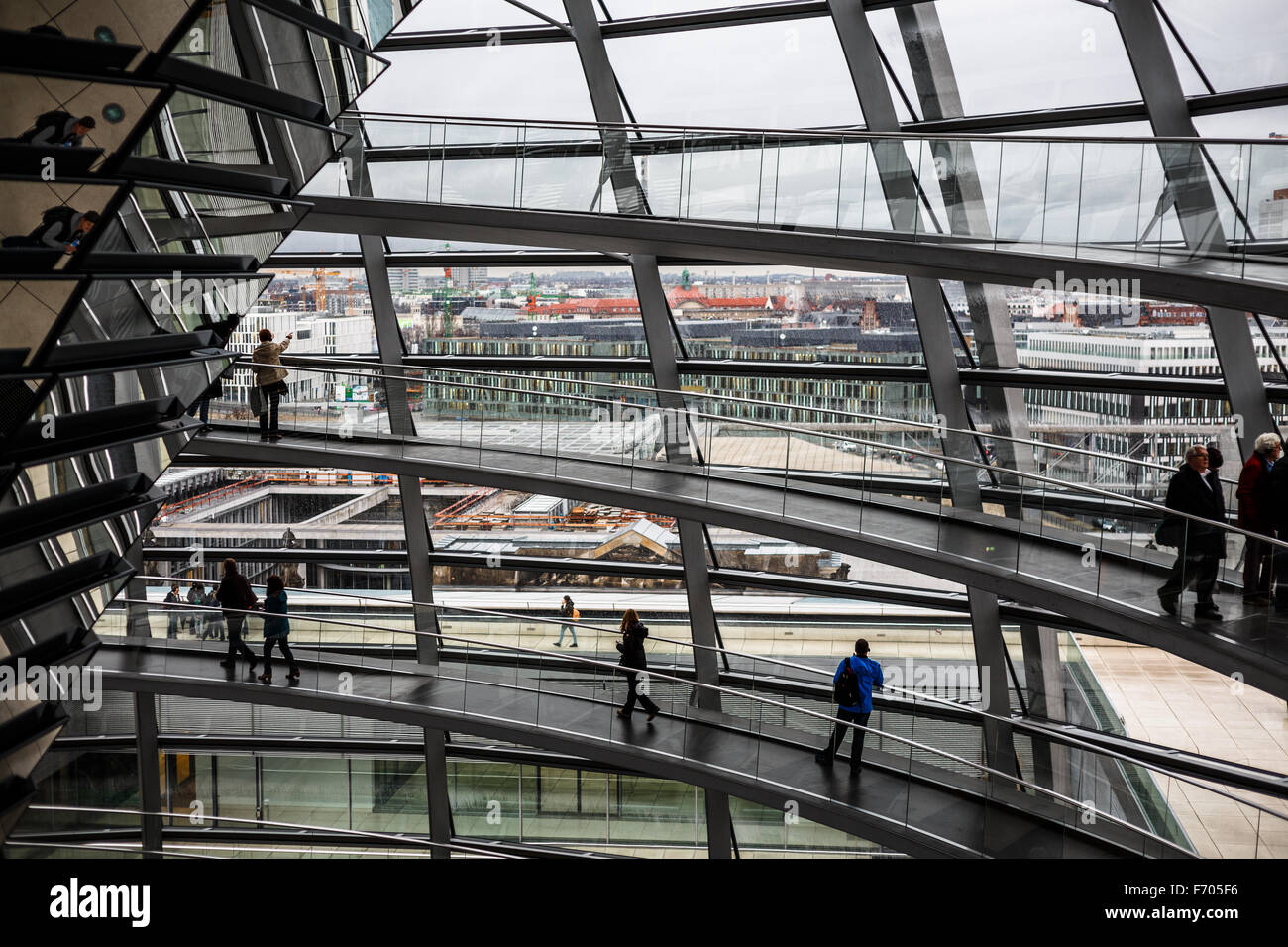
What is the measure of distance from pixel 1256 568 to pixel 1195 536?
545 mm

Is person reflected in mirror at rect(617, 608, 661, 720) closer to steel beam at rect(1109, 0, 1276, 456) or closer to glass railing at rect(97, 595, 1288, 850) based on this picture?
glass railing at rect(97, 595, 1288, 850)

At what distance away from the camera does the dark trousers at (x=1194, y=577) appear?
9477mm

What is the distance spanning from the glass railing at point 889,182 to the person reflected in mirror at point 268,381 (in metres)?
2.64

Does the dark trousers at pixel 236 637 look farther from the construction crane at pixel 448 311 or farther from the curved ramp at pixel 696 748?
the construction crane at pixel 448 311

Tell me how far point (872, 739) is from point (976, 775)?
1311 mm

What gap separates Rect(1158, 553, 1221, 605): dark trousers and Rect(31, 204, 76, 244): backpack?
9131 millimetres

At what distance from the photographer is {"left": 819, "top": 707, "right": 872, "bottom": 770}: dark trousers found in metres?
12.7

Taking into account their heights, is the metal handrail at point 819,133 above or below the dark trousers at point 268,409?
above

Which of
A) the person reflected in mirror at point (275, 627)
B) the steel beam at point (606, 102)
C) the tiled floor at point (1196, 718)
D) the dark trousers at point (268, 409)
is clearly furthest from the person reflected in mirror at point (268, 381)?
the tiled floor at point (1196, 718)

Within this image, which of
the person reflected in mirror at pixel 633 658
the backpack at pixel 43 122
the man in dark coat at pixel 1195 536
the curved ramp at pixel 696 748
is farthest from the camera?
the person reflected in mirror at pixel 633 658

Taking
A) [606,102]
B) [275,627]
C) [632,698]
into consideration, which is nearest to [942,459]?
[632,698]

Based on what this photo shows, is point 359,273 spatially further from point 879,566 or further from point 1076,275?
point 1076,275

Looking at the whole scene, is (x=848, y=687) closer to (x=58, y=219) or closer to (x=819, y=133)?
(x=819, y=133)
